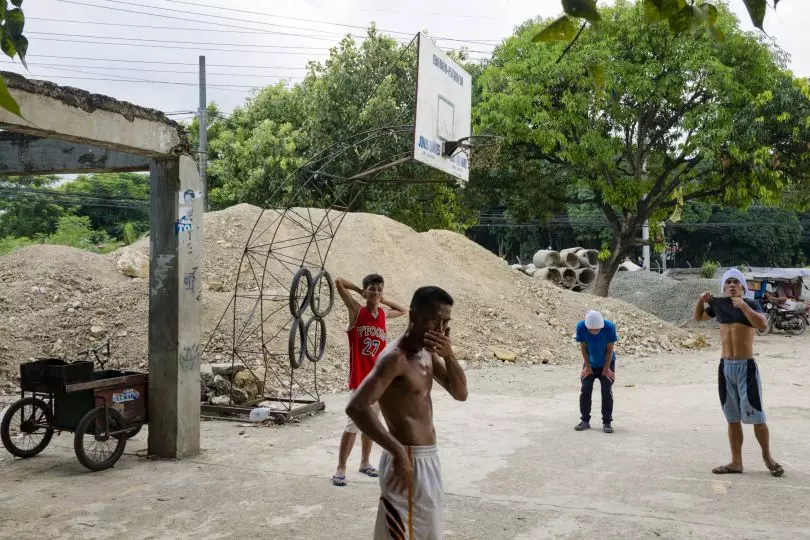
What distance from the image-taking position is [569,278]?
3036cm

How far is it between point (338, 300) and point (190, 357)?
9914 millimetres

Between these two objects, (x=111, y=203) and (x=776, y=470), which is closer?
(x=776, y=470)

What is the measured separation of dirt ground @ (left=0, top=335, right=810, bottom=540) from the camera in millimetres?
5605

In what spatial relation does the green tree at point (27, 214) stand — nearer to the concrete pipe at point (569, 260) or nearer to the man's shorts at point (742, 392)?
the concrete pipe at point (569, 260)

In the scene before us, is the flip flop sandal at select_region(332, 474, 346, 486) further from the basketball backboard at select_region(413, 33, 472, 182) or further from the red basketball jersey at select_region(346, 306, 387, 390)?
the basketball backboard at select_region(413, 33, 472, 182)

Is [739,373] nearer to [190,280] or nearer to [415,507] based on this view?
[415,507]

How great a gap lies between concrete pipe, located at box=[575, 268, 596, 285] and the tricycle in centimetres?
2490

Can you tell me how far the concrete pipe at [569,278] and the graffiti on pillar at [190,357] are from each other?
23.6 metres

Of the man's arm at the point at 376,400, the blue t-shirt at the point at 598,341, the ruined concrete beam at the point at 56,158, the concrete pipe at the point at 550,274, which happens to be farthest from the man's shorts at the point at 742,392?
the concrete pipe at the point at 550,274

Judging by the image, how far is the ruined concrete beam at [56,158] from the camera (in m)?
7.86

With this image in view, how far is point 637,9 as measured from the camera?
20.9 m

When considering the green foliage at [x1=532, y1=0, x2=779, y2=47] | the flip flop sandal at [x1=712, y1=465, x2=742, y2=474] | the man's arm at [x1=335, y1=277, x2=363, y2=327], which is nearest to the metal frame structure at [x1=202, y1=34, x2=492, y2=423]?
the man's arm at [x1=335, y1=277, x2=363, y2=327]

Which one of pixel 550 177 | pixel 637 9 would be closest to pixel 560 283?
pixel 550 177

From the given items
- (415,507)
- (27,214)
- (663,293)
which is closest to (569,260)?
(663,293)
